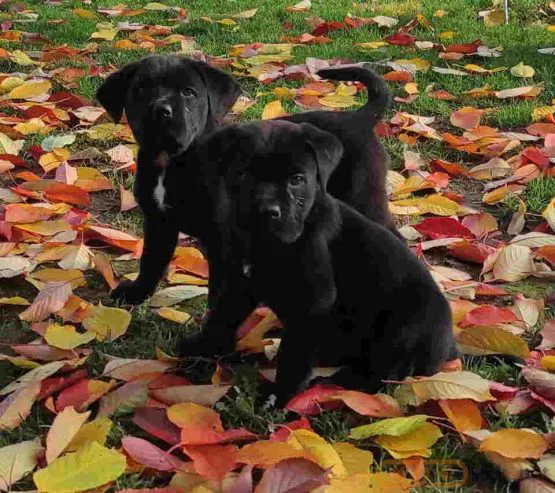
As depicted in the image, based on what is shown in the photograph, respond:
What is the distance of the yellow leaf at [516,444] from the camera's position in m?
2.42

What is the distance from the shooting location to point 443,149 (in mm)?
4941

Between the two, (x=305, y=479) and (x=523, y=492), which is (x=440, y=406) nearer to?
(x=523, y=492)

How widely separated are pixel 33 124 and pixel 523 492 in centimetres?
357

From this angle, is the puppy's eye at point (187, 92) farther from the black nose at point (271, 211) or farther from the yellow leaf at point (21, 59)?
the yellow leaf at point (21, 59)

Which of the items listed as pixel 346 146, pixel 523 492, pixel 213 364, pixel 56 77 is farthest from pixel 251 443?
pixel 56 77

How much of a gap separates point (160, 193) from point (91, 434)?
1.14 meters

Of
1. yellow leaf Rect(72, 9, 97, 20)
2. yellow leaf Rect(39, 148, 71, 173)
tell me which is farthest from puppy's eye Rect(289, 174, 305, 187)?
yellow leaf Rect(72, 9, 97, 20)

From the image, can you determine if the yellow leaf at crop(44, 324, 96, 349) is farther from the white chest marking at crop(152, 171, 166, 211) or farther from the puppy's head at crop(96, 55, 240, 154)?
the puppy's head at crop(96, 55, 240, 154)

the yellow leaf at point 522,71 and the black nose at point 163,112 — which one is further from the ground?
the black nose at point 163,112

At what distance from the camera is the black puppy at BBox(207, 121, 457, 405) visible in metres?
2.57

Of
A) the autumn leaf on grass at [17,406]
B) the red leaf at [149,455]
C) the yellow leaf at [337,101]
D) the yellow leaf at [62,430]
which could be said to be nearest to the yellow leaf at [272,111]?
the yellow leaf at [337,101]

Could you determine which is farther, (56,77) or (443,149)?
(56,77)

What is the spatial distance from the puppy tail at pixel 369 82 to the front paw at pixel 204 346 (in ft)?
3.82

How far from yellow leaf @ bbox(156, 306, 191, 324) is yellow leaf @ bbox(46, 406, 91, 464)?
77 centimetres
